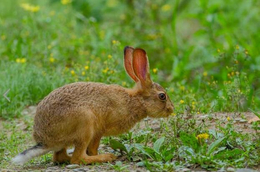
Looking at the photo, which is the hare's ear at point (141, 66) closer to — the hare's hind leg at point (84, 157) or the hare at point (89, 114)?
the hare at point (89, 114)

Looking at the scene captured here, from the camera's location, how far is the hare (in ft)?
20.7

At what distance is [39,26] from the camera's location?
35.5ft

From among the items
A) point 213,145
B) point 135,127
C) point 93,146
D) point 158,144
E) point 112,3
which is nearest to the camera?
point 213,145

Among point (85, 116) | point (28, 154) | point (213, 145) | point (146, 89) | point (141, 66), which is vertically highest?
point (141, 66)

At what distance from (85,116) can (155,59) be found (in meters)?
4.71

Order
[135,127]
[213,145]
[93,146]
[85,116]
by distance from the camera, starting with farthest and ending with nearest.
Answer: [135,127]
[93,146]
[85,116]
[213,145]

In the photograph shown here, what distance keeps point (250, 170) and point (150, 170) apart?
892 mm

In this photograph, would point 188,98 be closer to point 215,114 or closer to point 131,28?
point 215,114

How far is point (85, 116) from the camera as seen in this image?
248 inches

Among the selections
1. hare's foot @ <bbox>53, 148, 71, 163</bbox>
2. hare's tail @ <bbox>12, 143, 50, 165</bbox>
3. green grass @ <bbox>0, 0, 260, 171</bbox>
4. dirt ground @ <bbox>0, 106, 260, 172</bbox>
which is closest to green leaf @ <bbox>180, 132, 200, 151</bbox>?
green grass @ <bbox>0, 0, 260, 171</bbox>

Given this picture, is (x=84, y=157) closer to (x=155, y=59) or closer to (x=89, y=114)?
(x=89, y=114)

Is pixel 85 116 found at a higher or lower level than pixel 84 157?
higher

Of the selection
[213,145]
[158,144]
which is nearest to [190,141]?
[213,145]

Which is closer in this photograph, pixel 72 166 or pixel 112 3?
pixel 72 166
